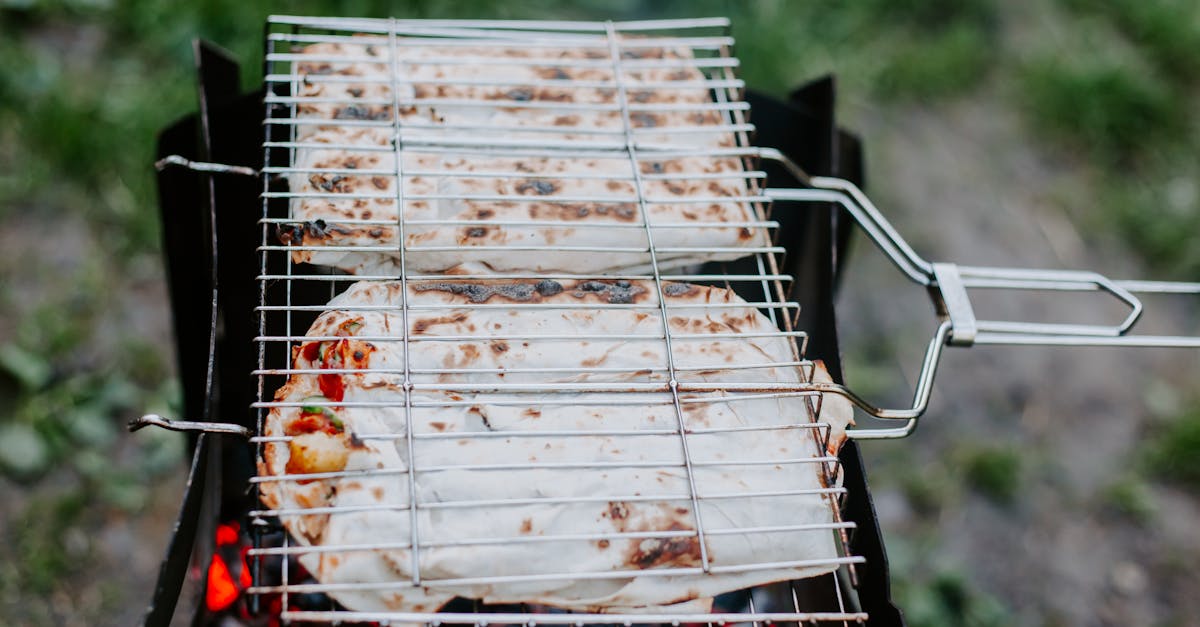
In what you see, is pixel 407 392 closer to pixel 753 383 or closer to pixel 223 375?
pixel 753 383

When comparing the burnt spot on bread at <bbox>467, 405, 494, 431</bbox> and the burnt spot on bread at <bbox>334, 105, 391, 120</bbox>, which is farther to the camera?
the burnt spot on bread at <bbox>334, 105, 391, 120</bbox>

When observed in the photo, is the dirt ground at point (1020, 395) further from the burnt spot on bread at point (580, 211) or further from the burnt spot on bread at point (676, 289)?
the burnt spot on bread at point (580, 211)

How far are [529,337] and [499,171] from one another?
1.78ft

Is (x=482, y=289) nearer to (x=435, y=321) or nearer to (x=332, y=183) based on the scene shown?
(x=435, y=321)

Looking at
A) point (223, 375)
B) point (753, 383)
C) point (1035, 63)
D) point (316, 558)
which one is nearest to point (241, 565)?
point (223, 375)

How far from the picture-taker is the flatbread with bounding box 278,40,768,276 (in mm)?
2113

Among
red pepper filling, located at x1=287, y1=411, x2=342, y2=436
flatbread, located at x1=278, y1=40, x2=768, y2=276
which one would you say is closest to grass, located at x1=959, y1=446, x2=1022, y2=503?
flatbread, located at x1=278, y1=40, x2=768, y2=276

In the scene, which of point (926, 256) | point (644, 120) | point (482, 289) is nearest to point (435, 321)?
point (482, 289)

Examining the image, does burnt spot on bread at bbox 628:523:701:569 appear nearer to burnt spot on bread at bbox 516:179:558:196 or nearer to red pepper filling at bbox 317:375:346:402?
red pepper filling at bbox 317:375:346:402

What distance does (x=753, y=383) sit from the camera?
77.4 inches

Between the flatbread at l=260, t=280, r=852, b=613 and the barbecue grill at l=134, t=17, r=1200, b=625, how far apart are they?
1cm

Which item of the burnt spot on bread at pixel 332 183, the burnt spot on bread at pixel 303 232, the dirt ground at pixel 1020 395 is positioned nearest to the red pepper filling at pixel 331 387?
the burnt spot on bread at pixel 303 232

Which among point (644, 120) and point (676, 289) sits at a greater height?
point (644, 120)

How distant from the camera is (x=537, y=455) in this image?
180cm
